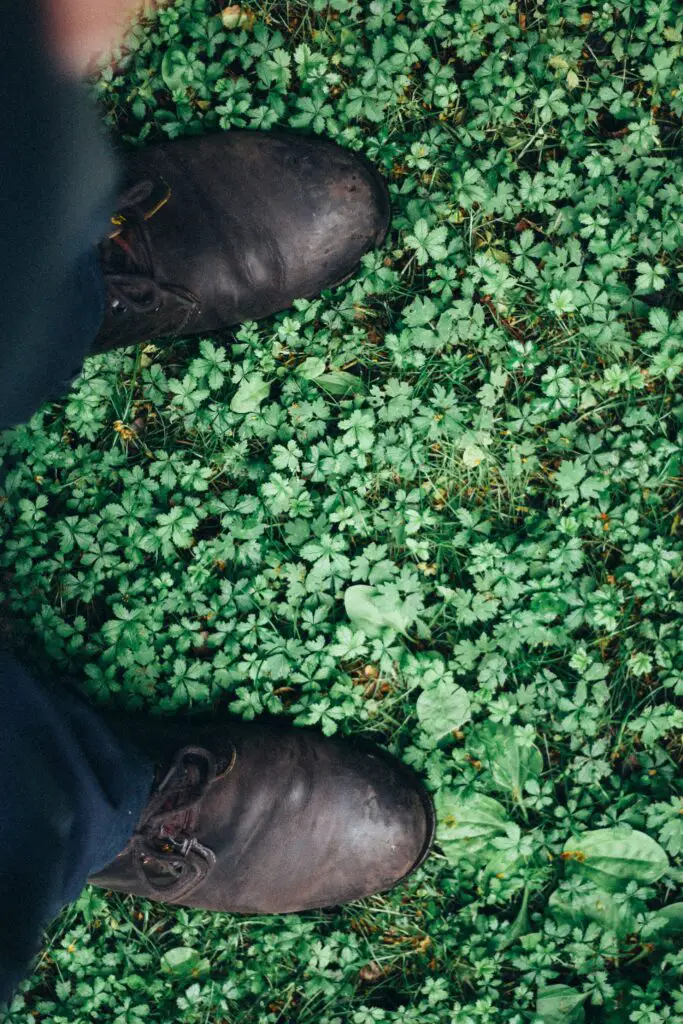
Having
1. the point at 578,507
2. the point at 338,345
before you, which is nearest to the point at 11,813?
the point at 338,345

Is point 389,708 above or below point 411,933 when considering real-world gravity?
above

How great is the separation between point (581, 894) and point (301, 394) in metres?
2.01

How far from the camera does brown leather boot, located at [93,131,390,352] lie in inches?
112

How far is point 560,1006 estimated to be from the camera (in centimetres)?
283

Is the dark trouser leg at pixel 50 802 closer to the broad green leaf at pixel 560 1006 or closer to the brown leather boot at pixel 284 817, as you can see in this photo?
the brown leather boot at pixel 284 817

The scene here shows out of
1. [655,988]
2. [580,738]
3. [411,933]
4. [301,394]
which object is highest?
[301,394]

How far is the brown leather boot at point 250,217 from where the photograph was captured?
284 cm

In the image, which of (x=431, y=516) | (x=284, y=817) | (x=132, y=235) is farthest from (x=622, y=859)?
(x=132, y=235)

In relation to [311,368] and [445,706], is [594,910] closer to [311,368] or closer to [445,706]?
[445,706]

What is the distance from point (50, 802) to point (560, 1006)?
1.89m

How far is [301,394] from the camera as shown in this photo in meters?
2.98

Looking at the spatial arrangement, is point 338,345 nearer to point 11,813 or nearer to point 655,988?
point 11,813

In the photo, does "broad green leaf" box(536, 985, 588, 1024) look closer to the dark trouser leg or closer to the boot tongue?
the dark trouser leg

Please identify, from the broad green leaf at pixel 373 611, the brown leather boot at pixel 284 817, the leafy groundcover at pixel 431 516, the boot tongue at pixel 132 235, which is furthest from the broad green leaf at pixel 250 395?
the brown leather boot at pixel 284 817
